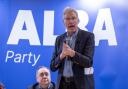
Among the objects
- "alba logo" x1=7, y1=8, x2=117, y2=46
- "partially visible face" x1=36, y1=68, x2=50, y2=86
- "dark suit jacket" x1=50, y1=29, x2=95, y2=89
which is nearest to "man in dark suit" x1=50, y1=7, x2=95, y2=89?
"dark suit jacket" x1=50, y1=29, x2=95, y2=89

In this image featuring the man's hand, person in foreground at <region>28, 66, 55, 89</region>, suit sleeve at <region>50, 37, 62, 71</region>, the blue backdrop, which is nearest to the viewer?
the man's hand

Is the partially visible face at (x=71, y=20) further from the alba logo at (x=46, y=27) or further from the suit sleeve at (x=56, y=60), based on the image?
the alba logo at (x=46, y=27)

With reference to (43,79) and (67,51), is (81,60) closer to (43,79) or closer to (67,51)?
(67,51)

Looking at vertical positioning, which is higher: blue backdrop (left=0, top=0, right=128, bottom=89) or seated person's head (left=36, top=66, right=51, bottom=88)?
blue backdrop (left=0, top=0, right=128, bottom=89)

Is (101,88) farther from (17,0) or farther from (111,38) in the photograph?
(17,0)

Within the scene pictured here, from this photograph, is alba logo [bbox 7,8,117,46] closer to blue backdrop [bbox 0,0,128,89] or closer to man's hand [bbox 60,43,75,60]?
blue backdrop [bbox 0,0,128,89]

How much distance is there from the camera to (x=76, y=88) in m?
1.89

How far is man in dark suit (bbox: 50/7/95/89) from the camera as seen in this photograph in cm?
188

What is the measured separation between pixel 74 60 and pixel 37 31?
1.82m

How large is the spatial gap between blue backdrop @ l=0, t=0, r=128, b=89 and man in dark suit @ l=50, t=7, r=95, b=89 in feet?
4.94

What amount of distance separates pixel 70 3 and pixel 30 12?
0.51 metres

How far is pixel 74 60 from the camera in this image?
1.83m

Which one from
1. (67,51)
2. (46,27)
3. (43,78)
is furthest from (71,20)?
(46,27)

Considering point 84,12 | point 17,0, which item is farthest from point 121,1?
point 17,0
